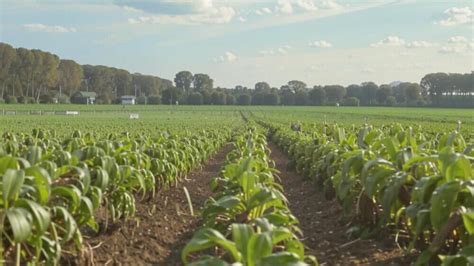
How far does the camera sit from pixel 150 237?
268 inches

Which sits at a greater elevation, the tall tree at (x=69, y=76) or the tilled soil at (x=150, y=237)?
the tall tree at (x=69, y=76)

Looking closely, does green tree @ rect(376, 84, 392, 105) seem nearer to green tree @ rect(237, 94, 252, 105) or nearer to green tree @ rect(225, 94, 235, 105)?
green tree @ rect(237, 94, 252, 105)

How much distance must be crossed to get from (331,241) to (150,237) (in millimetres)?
2017

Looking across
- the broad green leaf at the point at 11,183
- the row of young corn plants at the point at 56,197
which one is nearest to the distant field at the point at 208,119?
the row of young corn plants at the point at 56,197

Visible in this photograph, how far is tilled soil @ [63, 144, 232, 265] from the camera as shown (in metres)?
5.72

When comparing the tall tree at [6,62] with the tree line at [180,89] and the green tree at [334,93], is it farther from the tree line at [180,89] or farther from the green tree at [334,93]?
the green tree at [334,93]

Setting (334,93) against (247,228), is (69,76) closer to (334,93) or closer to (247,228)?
(334,93)

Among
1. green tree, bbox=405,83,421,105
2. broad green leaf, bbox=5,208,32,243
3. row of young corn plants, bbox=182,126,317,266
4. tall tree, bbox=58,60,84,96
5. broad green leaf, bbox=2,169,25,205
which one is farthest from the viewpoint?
tall tree, bbox=58,60,84,96

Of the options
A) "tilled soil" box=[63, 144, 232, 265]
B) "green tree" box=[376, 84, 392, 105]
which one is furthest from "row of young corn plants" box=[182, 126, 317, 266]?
"green tree" box=[376, 84, 392, 105]

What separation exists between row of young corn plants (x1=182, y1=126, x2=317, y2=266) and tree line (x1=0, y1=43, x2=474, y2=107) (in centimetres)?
9610

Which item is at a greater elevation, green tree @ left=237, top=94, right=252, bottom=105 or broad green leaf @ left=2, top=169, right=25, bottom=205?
broad green leaf @ left=2, top=169, right=25, bottom=205

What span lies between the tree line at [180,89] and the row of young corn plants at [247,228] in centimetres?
9610

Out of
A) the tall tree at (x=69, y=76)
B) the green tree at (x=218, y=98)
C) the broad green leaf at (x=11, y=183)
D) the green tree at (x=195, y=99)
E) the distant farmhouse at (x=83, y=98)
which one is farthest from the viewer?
the green tree at (x=195, y=99)

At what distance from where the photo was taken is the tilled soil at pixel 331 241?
5.33 m
